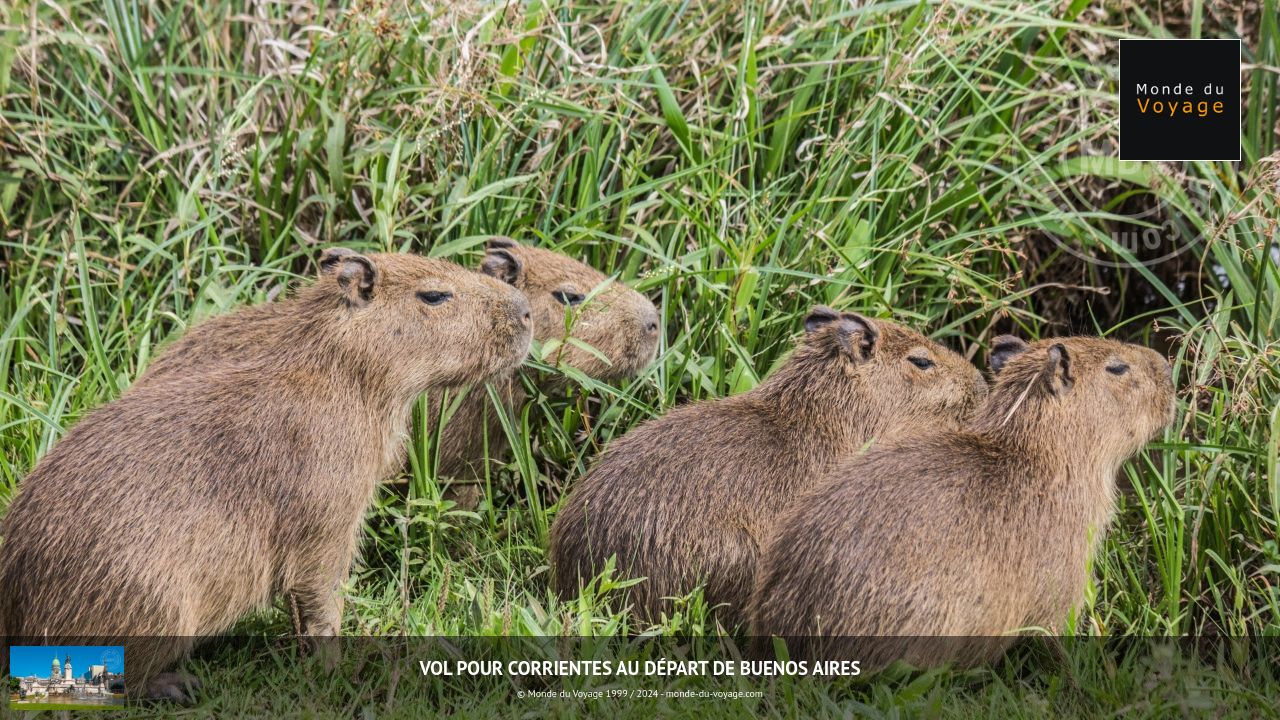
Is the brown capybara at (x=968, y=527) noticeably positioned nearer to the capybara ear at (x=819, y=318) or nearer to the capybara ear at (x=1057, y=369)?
the capybara ear at (x=1057, y=369)

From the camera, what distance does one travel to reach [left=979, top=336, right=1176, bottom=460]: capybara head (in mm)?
3986

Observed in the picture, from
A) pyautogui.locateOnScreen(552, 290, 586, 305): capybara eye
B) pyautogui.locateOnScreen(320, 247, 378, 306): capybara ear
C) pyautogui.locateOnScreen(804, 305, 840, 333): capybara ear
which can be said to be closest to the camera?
pyautogui.locateOnScreen(320, 247, 378, 306): capybara ear

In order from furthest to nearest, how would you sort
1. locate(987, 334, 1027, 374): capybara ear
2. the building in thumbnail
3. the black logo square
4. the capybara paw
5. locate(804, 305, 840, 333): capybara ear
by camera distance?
the black logo square, locate(804, 305, 840, 333): capybara ear, locate(987, 334, 1027, 374): capybara ear, the capybara paw, the building in thumbnail

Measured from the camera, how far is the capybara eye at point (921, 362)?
4402 mm

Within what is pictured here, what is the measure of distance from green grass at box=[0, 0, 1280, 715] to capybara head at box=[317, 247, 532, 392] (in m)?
0.47

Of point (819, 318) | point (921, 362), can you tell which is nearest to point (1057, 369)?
point (921, 362)

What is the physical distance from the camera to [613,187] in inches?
211

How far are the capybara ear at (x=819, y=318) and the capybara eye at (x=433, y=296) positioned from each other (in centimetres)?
110

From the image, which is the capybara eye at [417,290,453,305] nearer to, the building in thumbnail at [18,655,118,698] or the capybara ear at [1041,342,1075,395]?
the building in thumbnail at [18,655,118,698]

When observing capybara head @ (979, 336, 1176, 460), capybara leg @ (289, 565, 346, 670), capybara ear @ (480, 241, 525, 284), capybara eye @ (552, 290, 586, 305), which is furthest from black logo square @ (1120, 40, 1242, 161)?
capybara leg @ (289, 565, 346, 670)

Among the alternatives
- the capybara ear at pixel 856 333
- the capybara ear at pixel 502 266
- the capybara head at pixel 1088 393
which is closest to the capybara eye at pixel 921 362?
the capybara ear at pixel 856 333

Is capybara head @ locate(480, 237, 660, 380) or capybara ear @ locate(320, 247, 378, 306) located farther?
capybara head @ locate(480, 237, 660, 380)

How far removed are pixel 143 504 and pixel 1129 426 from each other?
2.68 meters

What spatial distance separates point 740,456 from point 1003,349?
0.90m
